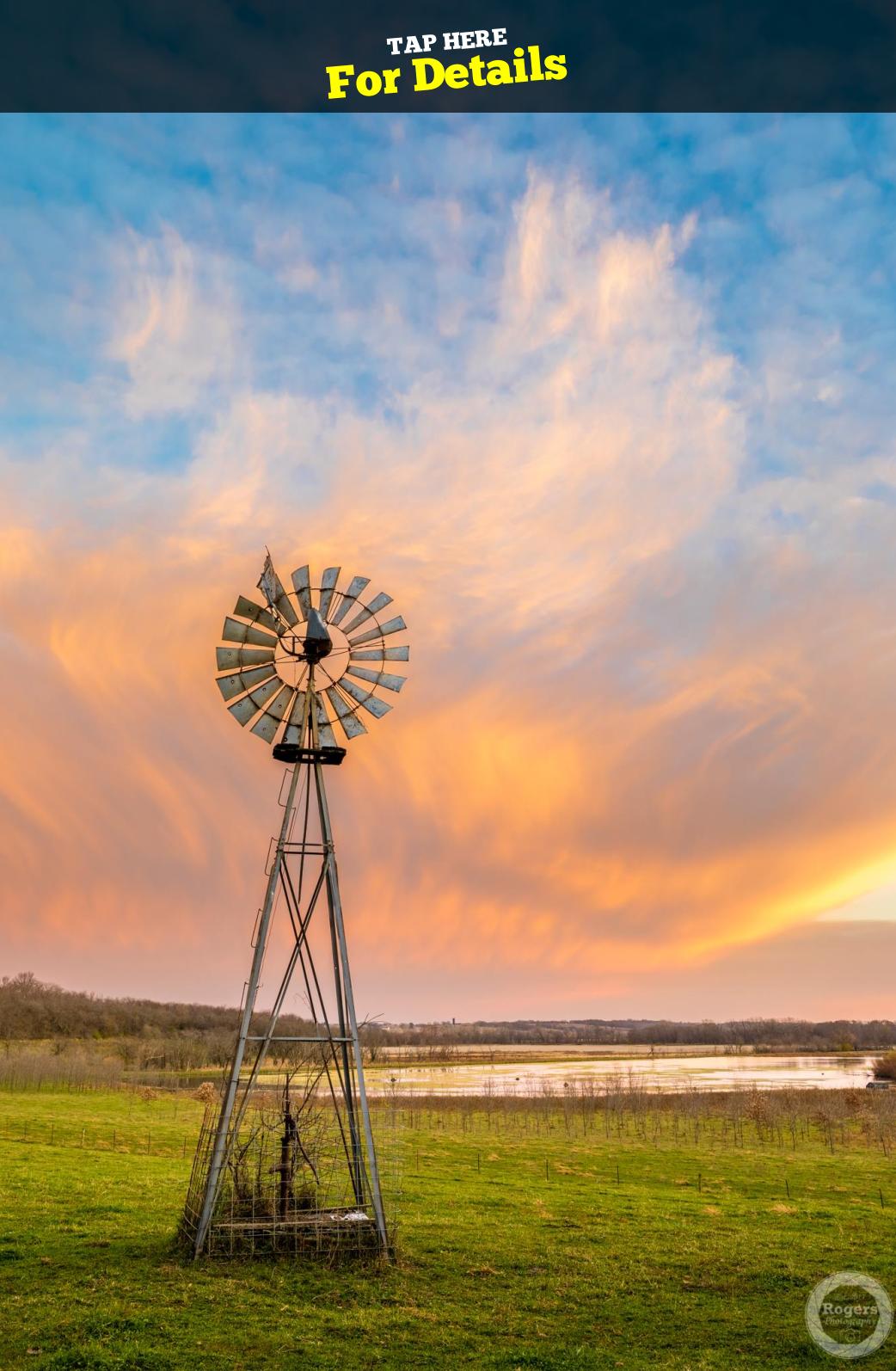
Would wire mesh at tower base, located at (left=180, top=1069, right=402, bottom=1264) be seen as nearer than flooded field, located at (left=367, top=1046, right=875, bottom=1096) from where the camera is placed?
Yes

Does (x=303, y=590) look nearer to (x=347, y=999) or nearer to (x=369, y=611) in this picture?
(x=369, y=611)

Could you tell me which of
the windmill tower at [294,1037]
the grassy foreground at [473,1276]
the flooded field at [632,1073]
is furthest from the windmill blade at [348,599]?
the flooded field at [632,1073]

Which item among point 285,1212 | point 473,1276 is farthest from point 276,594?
point 473,1276

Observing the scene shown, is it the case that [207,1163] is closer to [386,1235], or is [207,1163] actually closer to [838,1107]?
[386,1235]

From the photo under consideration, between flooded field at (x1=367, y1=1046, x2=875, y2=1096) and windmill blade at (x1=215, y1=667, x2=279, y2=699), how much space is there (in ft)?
134

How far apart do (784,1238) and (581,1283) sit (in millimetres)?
6269

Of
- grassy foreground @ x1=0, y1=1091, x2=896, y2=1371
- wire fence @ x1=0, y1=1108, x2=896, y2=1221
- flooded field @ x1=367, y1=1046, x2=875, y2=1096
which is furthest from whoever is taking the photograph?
flooded field @ x1=367, y1=1046, x2=875, y2=1096

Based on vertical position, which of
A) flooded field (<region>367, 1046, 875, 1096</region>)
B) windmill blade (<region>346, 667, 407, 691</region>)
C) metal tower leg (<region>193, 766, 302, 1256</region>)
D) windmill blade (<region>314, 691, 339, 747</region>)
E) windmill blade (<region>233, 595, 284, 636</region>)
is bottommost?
flooded field (<region>367, 1046, 875, 1096</region>)

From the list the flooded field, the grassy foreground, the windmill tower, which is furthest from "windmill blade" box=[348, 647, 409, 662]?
the flooded field

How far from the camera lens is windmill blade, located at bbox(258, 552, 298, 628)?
1595 centimetres

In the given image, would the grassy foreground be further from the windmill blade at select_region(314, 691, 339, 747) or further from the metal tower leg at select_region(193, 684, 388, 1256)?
the windmill blade at select_region(314, 691, 339, 747)

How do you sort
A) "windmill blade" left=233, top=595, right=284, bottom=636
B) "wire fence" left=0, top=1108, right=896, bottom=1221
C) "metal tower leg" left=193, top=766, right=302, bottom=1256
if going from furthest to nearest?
"wire fence" left=0, top=1108, right=896, bottom=1221
"windmill blade" left=233, top=595, right=284, bottom=636
"metal tower leg" left=193, top=766, right=302, bottom=1256

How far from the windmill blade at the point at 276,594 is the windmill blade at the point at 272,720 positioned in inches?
52.3

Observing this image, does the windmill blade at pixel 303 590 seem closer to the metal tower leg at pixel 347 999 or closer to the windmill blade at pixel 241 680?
the windmill blade at pixel 241 680
